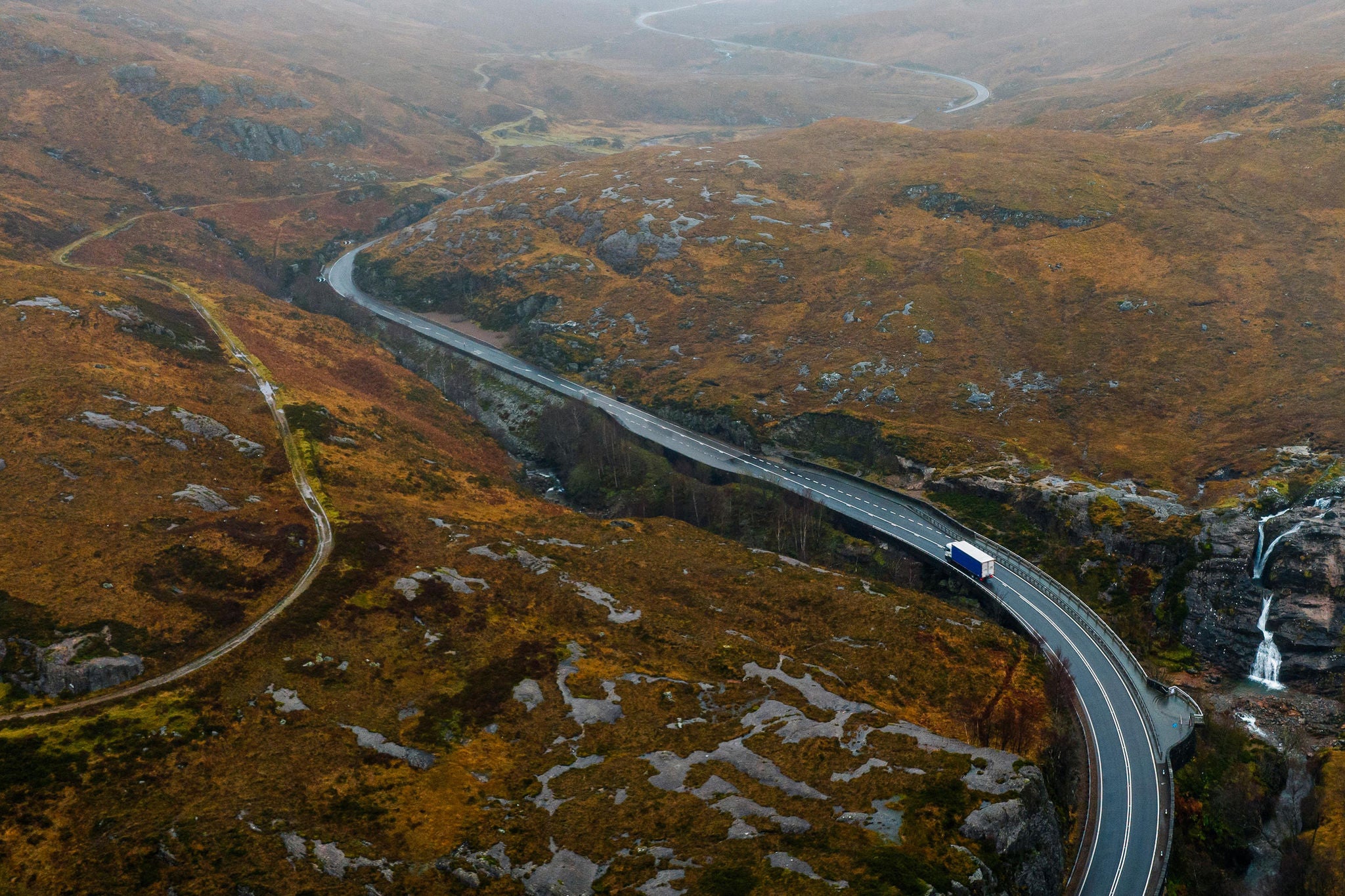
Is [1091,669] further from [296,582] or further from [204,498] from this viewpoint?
[204,498]

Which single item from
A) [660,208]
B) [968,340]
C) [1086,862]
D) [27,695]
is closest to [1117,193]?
[968,340]

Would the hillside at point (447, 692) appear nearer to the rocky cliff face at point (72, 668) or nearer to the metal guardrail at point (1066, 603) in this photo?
the rocky cliff face at point (72, 668)

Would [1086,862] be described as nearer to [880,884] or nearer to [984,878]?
[984,878]

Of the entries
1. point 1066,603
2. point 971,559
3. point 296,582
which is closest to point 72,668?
point 296,582

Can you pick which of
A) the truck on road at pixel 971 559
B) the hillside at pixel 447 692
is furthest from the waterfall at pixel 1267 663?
the truck on road at pixel 971 559

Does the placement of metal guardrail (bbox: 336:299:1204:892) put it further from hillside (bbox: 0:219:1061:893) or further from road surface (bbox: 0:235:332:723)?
road surface (bbox: 0:235:332:723)
